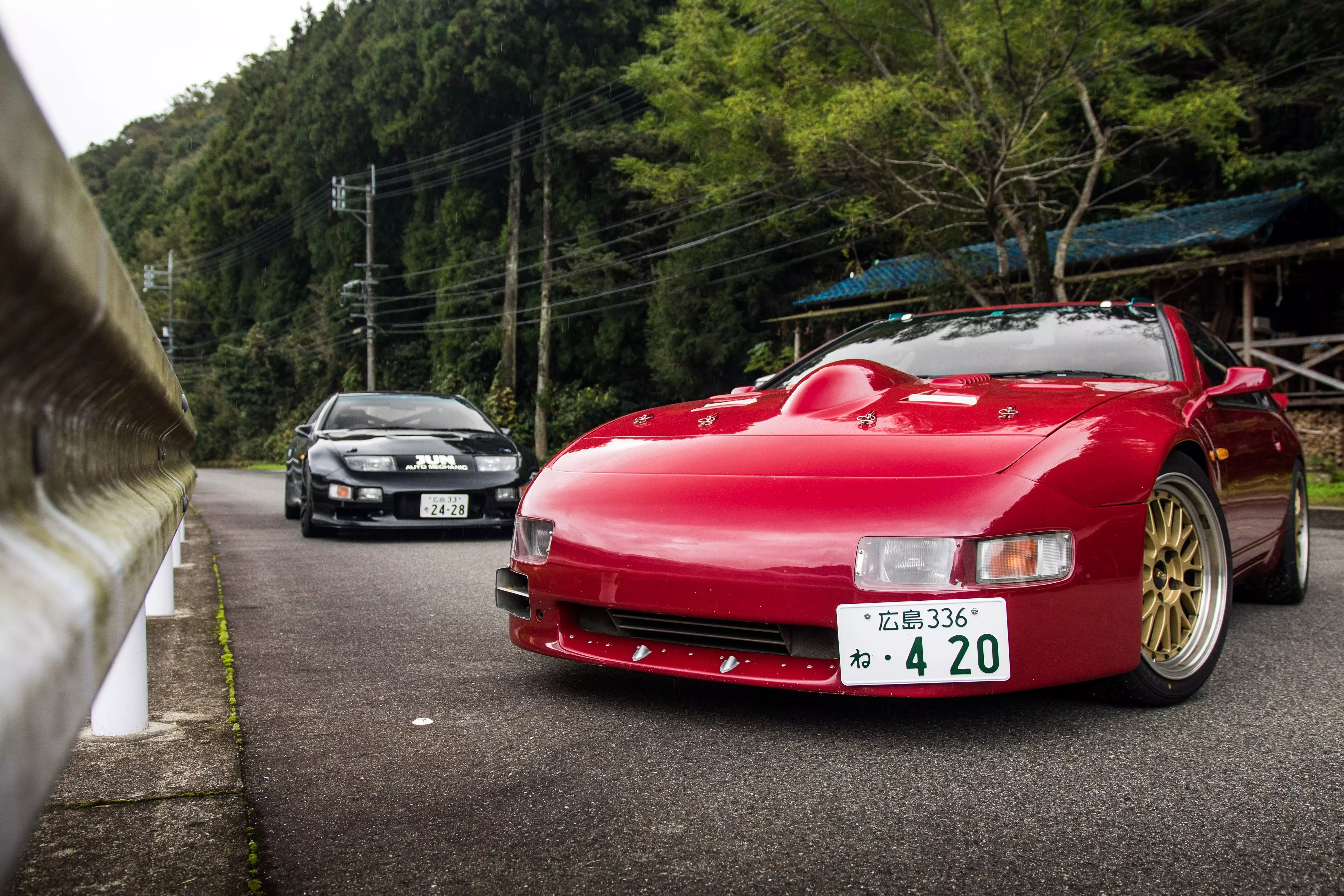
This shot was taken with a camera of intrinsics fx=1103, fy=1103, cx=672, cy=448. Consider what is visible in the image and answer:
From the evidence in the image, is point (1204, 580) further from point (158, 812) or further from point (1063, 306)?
point (158, 812)

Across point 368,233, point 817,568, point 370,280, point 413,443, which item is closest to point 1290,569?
point 817,568

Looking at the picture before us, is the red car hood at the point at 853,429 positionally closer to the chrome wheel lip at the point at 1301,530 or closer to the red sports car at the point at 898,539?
the red sports car at the point at 898,539

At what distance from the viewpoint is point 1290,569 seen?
14.9 feet

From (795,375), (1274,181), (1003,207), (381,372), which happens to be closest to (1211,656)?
(795,375)

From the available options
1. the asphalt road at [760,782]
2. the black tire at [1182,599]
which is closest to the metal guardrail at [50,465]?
the asphalt road at [760,782]

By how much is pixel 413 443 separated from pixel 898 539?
5647mm

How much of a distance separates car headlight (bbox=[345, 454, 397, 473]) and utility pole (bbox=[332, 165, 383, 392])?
31259mm

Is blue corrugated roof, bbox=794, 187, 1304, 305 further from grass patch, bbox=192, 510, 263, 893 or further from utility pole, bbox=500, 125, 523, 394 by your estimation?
utility pole, bbox=500, 125, 523, 394

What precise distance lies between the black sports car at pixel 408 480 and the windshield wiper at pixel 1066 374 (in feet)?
14.4

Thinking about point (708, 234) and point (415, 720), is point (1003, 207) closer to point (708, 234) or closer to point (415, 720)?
point (708, 234)

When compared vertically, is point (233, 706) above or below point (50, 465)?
below

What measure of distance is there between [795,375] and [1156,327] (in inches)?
50.8

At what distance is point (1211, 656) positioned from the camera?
3078 millimetres

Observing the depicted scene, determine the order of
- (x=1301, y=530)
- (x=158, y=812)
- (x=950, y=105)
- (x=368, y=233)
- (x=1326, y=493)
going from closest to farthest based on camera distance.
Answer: (x=158, y=812)
(x=1301, y=530)
(x=1326, y=493)
(x=950, y=105)
(x=368, y=233)
